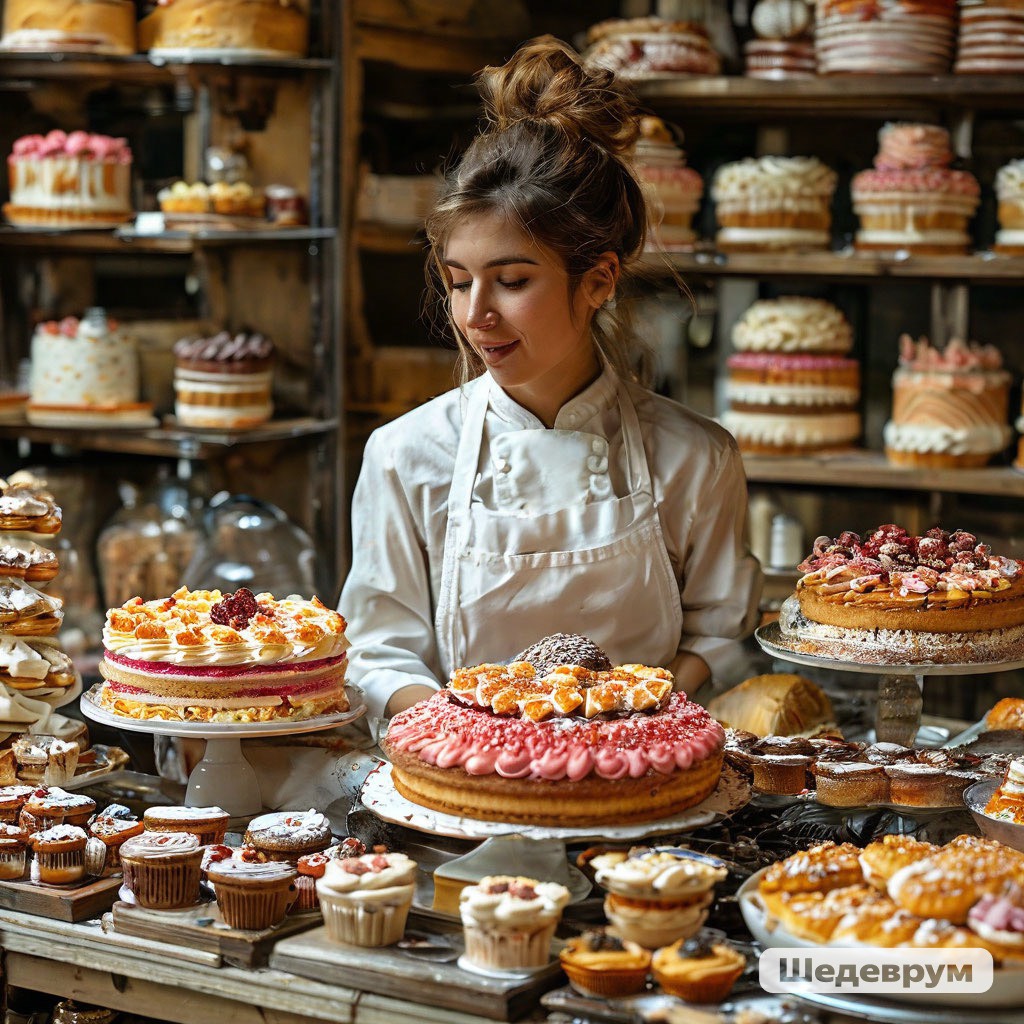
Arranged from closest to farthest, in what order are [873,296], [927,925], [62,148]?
1. [927,925]
2. [62,148]
3. [873,296]

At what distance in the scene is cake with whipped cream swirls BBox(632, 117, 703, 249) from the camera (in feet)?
13.2

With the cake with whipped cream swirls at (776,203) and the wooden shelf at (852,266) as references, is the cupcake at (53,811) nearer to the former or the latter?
the wooden shelf at (852,266)

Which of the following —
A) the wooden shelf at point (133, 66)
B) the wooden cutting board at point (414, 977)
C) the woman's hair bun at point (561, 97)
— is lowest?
the wooden cutting board at point (414, 977)

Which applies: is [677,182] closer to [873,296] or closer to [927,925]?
[873,296]

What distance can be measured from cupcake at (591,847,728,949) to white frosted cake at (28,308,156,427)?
2.93 m

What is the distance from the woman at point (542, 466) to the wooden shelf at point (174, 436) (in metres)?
1.58

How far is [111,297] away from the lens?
4.49 meters

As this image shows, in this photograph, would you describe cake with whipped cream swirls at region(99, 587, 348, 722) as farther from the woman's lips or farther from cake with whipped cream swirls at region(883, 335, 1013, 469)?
cake with whipped cream swirls at region(883, 335, 1013, 469)

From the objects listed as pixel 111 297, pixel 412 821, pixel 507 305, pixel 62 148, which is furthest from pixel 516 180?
pixel 111 297

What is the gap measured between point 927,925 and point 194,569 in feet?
9.79

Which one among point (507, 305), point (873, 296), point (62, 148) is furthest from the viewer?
point (873, 296)

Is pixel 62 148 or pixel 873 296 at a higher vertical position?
pixel 62 148

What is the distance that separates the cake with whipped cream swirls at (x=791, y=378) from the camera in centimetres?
402

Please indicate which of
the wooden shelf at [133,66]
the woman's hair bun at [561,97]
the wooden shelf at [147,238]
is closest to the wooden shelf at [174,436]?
the wooden shelf at [147,238]
